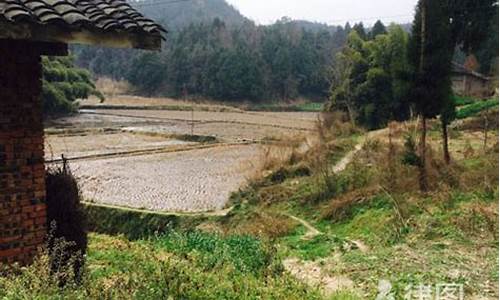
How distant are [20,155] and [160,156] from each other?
18240 millimetres

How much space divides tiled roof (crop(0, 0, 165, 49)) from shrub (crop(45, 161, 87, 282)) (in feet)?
5.32

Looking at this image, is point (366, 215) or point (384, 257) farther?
point (366, 215)

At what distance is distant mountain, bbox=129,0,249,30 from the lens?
127938 mm

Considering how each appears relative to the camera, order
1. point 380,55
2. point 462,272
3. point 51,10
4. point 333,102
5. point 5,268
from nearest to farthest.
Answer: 1. point 51,10
2. point 5,268
3. point 462,272
4. point 380,55
5. point 333,102

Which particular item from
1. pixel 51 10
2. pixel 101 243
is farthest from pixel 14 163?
pixel 101 243

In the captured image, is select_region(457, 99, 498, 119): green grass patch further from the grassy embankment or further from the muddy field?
the grassy embankment

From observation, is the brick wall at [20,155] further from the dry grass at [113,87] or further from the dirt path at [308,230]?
the dry grass at [113,87]

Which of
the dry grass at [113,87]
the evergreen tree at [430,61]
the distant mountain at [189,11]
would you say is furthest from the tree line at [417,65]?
the distant mountain at [189,11]

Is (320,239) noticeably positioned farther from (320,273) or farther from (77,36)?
(77,36)

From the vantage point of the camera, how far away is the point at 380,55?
88.5 feet

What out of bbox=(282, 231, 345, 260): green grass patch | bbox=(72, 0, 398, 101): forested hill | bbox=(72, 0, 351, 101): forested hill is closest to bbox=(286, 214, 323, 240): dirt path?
bbox=(282, 231, 345, 260): green grass patch

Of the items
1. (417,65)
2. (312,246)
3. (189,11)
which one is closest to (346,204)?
(312,246)

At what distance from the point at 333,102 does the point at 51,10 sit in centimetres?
2675

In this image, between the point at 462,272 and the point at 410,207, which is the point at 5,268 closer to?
the point at 462,272
